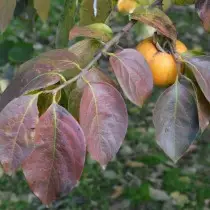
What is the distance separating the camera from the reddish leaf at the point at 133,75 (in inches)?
33.8

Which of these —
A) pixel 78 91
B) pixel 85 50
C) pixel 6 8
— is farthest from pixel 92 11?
pixel 78 91

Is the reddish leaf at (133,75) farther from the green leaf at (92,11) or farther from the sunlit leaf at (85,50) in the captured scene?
the green leaf at (92,11)

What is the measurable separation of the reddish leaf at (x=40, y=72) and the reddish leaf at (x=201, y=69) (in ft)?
0.64

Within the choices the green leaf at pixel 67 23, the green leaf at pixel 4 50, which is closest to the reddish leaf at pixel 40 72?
the green leaf at pixel 67 23

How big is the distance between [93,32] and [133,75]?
125 millimetres

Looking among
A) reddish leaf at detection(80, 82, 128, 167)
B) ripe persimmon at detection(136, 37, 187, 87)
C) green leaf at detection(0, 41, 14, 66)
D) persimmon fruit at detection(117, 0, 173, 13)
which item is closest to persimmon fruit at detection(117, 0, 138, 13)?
persimmon fruit at detection(117, 0, 173, 13)

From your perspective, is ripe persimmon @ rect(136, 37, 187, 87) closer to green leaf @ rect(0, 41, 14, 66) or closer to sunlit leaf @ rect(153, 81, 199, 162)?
sunlit leaf @ rect(153, 81, 199, 162)

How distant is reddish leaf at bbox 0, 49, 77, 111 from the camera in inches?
32.8

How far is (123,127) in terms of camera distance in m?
0.83

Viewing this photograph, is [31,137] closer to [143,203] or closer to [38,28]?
[143,203]

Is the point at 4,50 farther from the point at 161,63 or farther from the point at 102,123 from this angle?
the point at 102,123

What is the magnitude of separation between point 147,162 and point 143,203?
362 mm

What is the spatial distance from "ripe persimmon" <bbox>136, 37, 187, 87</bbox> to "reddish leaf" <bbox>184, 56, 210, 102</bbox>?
35 mm

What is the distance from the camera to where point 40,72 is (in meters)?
0.85
